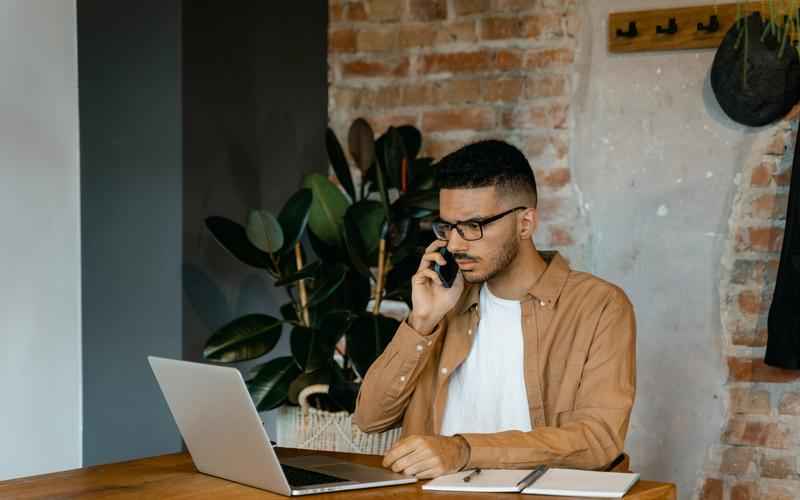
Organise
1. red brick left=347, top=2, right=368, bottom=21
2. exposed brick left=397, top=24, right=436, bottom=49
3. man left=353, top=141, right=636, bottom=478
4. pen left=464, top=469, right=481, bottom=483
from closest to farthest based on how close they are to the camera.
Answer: pen left=464, top=469, right=481, bottom=483, man left=353, top=141, right=636, bottom=478, exposed brick left=397, top=24, right=436, bottom=49, red brick left=347, top=2, right=368, bottom=21

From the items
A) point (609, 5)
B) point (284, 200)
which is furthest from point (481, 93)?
point (284, 200)

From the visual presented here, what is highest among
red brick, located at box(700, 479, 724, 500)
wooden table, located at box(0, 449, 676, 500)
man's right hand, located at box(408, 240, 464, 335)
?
man's right hand, located at box(408, 240, 464, 335)

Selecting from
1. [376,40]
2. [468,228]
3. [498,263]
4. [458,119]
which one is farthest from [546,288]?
[376,40]

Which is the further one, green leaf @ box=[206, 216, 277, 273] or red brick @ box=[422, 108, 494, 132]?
red brick @ box=[422, 108, 494, 132]

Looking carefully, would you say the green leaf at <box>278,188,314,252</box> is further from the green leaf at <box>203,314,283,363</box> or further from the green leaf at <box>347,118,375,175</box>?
the green leaf at <box>347,118,375,175</box>

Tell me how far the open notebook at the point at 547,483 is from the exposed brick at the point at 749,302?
1457 millimetres

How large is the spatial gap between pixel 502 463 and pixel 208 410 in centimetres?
61

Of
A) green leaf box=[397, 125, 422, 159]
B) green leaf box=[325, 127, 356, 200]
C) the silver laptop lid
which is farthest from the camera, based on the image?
green leaf box=[397, 125, 422, 159]

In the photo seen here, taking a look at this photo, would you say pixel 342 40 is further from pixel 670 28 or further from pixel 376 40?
pixel 670 28

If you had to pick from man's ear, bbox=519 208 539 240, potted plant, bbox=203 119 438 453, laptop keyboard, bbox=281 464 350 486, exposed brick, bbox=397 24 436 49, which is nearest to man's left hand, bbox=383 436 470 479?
laptop keyboard, bbox=281 464 350 486

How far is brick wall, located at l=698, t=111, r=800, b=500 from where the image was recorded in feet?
11.0

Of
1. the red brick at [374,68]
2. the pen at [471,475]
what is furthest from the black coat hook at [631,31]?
the pen at [471,475]

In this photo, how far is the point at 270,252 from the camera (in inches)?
132

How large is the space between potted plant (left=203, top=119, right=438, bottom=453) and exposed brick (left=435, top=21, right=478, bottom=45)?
55cm
